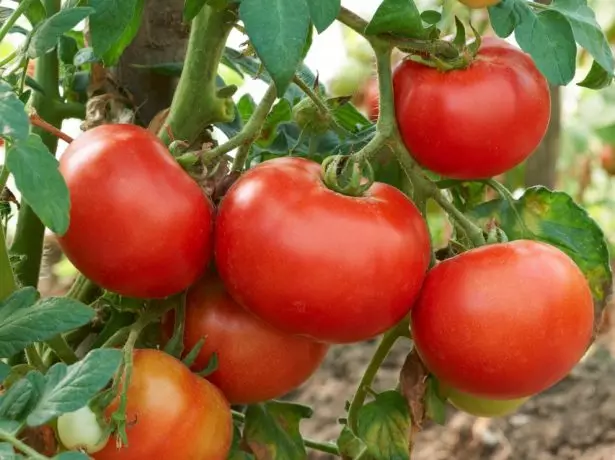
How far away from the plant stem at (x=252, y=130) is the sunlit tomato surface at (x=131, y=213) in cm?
3

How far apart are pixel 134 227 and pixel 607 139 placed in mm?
2019

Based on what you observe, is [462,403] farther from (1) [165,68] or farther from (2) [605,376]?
(2) [605,376]

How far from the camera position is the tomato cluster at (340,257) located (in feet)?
2.11

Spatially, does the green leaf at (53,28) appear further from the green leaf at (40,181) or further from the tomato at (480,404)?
the tomato at (480,404)

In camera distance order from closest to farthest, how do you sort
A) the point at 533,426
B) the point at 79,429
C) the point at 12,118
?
1. the point at 12,118
2. the point at 79,429
3. the point at 533,426

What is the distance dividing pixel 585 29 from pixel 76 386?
41cm

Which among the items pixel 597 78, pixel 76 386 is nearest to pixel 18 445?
pixel 76 386

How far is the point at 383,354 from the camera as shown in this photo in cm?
90

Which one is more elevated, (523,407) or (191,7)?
(191,7)

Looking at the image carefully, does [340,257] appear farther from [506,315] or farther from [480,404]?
[480,404]

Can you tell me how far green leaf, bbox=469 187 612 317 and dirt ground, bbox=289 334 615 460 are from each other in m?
0.97

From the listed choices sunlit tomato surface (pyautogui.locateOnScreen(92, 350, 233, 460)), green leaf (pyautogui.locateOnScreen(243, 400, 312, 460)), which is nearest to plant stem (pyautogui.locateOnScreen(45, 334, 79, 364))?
sunlit tomato surface (pyautogui.locateOnScreen(92, 350, 233, 460))

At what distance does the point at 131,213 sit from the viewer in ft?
2.13

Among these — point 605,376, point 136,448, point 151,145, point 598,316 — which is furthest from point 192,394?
point 605,376
